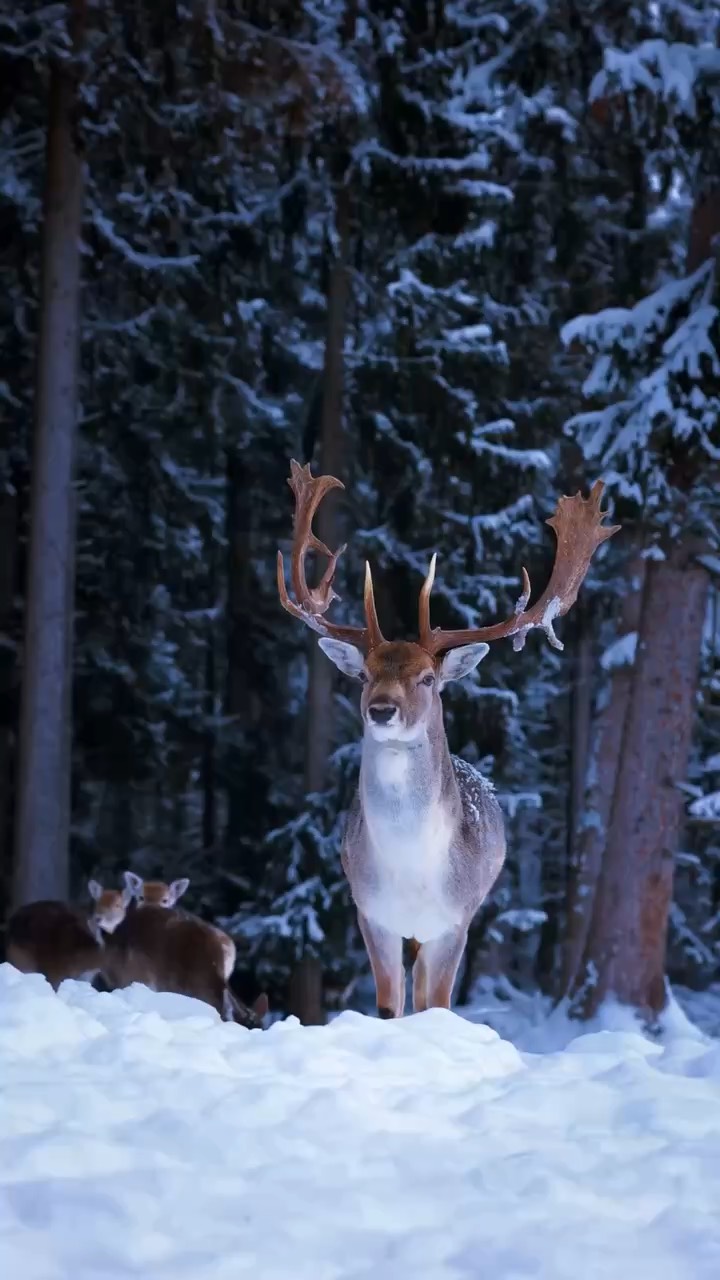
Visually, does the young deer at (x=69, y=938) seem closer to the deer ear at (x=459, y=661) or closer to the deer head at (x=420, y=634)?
the deer head at (x=420, y=634)

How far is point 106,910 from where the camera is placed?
11.5 meters

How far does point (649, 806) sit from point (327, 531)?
216 inches

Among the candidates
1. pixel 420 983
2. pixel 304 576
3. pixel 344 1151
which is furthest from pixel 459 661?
pixel 344 1151

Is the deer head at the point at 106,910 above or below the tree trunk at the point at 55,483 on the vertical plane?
below

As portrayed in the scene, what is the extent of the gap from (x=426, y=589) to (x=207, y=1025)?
94.9 inches

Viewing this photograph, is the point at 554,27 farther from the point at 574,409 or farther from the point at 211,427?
the point at 211,427

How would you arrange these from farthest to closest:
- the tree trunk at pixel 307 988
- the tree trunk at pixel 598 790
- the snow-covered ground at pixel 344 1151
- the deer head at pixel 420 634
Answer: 1. the tree trunk at pixel 307 988
2. the tree trunk at pixel 598 790
3. the deer head at pixel 420 634
4. the snow-covered ground at pixel 344 1151

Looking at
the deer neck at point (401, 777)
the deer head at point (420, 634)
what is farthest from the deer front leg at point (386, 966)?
the deer head at point (420, 634)

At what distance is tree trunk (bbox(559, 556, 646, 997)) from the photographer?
14602 mm

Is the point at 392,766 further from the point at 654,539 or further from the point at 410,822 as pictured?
the point at 654,539

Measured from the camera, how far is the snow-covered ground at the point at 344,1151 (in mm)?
3346

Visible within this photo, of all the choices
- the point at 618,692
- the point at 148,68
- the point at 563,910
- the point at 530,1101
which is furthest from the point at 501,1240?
the point at 563,910

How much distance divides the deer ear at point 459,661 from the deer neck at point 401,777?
1.15ft

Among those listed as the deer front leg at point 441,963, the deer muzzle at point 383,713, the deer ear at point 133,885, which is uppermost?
the deer muzzle at point 383,713
